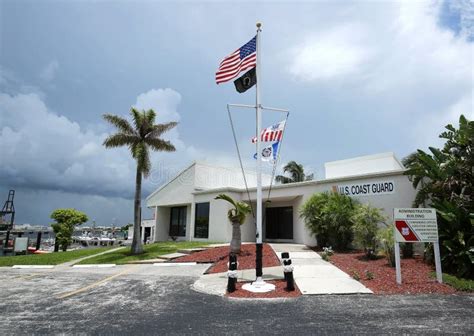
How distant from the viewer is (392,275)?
32.6ft

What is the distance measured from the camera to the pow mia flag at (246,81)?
1022 cm

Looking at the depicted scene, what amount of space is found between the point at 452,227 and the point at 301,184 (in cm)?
1082

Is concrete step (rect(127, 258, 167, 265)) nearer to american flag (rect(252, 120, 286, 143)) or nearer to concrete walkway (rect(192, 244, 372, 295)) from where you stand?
concrete walkway (rect(192, 244, 372, 295))

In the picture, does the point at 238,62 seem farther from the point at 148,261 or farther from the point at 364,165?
the point at 364,165

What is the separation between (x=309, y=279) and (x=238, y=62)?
7131 millimetres

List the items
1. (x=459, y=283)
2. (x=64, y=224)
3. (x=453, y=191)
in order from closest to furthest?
(x=459, y=283)
(x=453, y=191)
(x=64, y=224)

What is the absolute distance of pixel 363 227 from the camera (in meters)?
13.6

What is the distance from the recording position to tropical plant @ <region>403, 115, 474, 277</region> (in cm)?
981

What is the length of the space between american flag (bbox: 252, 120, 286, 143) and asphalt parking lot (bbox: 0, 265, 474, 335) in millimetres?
5206

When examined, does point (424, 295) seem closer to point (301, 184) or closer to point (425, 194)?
point (425, 194)

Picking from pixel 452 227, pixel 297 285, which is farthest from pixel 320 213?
pixel 297 285

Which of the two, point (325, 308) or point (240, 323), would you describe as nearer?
point (240, 323)

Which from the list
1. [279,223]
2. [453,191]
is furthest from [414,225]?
[279,223]

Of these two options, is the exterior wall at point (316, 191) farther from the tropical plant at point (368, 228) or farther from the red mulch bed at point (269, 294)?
the red mulch bed at point (269, 294)
